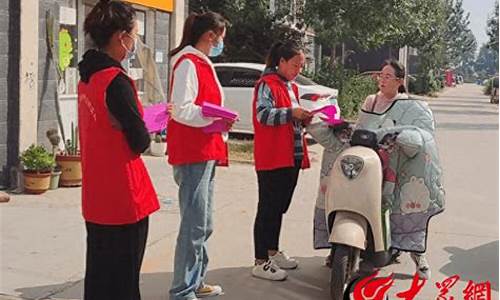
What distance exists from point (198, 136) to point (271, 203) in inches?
42.9

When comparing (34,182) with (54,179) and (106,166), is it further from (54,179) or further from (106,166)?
(106,166)

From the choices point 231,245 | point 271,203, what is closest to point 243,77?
point 231,245

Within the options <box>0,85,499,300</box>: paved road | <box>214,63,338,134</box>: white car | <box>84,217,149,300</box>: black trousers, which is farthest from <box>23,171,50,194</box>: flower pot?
<box>214,63,338,134</box>: white car

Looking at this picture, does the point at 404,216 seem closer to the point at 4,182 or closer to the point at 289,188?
the point at 289,188

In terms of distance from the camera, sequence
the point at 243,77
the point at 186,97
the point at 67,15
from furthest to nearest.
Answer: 1. the point at 243,77
2. the point at 67,15
3. the point at 186,97

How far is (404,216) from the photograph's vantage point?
16.6ft

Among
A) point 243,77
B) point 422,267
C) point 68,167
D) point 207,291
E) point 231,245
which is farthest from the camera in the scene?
point 243,77

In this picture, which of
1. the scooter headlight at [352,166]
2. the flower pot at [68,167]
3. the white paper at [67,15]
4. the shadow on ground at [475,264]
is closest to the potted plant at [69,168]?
the flower pot at [68,167]

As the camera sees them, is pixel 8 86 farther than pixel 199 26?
Yes

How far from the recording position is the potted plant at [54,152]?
329 inches

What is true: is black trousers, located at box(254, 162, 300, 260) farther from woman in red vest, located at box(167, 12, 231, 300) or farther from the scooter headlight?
woman in red vest, located at box(167, 12, 231, 300)

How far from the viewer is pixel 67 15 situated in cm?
964

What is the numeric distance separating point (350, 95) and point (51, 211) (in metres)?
14.2

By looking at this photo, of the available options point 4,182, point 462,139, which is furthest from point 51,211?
point 462,139
